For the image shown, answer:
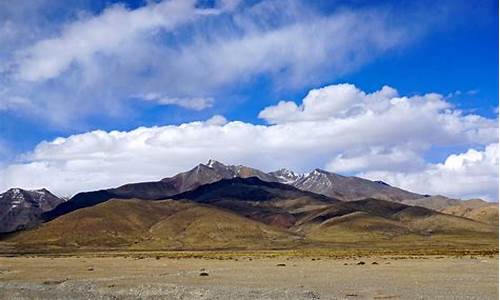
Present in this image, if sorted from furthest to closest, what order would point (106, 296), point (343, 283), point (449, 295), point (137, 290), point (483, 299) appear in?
point (343, 283)
point (137, 290)
point (106, 296)
point (449, 295)
point (483, 299)

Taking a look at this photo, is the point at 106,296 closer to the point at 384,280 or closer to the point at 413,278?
the point at 384,280

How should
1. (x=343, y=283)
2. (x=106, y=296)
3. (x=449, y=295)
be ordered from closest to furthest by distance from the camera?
1. (x=449, y=295)
2. (x=106, y=296)
3. (x=343, y=283)

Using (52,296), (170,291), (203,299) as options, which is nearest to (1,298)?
(52,296)

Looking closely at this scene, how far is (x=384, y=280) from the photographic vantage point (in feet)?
156

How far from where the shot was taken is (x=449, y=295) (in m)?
35.1

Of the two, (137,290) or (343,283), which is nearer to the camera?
(137,290)

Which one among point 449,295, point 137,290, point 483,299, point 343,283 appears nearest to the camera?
point 483,299

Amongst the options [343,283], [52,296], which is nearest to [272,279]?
[343,283]

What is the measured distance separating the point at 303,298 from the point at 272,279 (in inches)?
695

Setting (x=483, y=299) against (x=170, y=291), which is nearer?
(x=483, y=299)

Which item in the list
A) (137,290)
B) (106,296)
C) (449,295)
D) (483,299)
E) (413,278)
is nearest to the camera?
(483,299)

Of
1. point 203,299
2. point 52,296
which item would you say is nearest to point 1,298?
point 52,296

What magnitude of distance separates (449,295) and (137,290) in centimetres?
1937

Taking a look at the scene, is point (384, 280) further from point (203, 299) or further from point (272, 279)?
point (203, 299)
